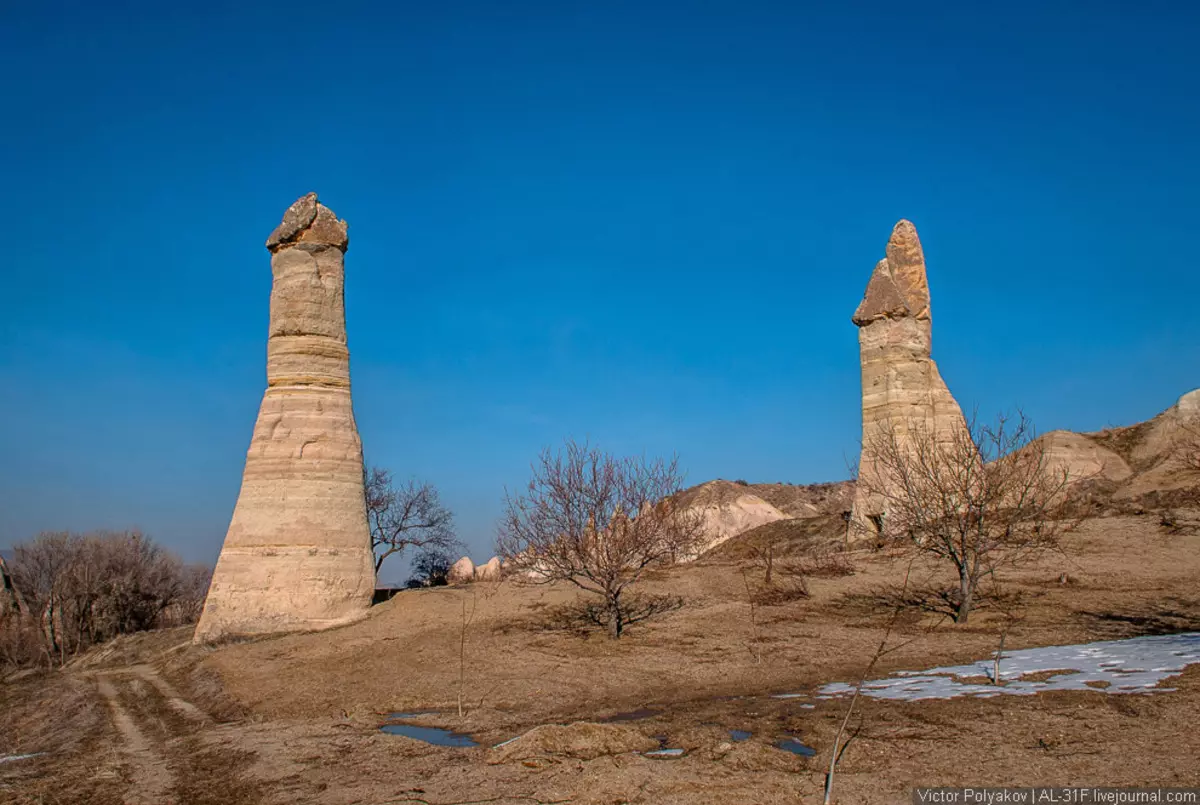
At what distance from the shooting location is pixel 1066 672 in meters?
9.13

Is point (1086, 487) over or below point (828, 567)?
over

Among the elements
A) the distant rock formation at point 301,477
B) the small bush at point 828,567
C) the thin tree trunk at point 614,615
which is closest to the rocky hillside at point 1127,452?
the small bush at point 828,567

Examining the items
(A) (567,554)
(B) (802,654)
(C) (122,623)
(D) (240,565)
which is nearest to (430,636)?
(A) (567,554)

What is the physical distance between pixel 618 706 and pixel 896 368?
660 inches

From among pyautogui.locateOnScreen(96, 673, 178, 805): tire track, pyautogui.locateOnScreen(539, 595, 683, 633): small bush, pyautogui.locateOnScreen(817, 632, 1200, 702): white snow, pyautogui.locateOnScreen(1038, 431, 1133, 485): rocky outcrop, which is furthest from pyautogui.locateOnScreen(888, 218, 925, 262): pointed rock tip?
pyautogui.locateOnScreen(96, 673, 178, 805): tire track

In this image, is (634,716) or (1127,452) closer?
(634,716)

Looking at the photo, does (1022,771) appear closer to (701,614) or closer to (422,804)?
(422,804)

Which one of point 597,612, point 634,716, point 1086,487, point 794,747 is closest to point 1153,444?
point 1086,487

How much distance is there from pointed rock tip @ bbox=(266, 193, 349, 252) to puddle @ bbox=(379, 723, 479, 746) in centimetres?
1199

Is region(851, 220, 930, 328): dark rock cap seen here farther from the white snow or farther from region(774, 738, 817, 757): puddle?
region(774, 738, 817, 757): puddle

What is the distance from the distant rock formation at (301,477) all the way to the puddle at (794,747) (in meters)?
12.4

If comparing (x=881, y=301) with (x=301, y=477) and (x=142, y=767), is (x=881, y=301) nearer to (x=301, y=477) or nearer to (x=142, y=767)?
(x=301, y=477)

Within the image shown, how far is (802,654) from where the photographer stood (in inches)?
490

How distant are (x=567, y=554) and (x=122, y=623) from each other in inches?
771
